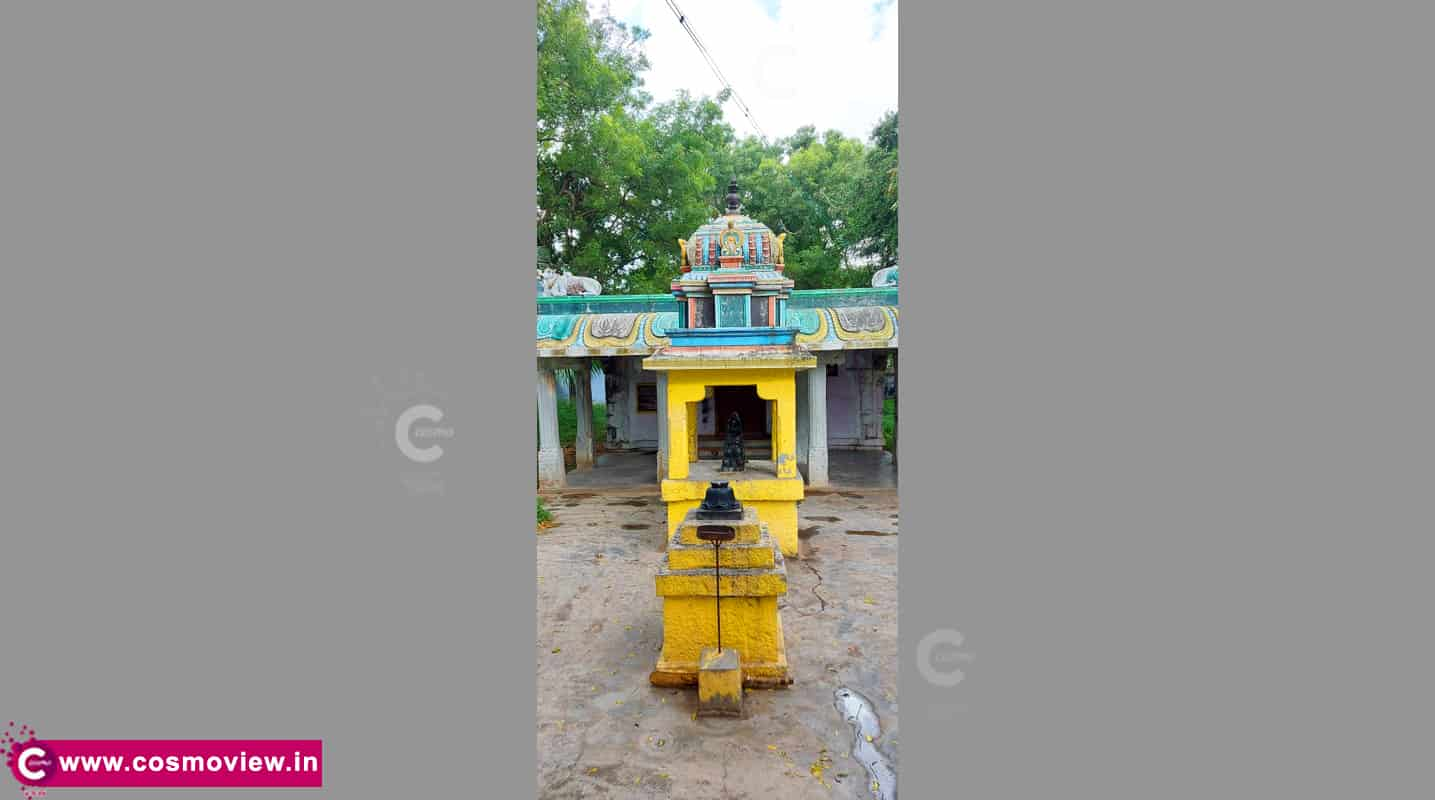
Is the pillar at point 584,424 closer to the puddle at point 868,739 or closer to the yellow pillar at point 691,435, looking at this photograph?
the yellow pillar at point 691,435

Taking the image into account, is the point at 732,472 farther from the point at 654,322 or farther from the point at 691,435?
the point at 654,322

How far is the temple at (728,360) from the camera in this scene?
7797mm

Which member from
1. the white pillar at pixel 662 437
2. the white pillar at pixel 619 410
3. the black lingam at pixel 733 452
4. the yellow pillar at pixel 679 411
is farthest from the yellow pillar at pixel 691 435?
the white pillar at pixel 619 410

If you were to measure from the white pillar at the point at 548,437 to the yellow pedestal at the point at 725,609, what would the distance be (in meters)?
8.51

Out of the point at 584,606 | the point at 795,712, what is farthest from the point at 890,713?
the point at 584,606

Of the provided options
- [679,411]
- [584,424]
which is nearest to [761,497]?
[679,411]

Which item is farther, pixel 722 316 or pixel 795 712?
pixel 722 316

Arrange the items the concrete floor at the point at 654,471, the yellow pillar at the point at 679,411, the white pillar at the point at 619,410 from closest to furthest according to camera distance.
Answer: the yellow pillar at the point at 679,411, the concrete floor at the point at 654,471, the white pillar at the point at 619,410

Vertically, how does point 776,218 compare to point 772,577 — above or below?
above

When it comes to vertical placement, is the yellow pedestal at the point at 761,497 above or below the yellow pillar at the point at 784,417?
below

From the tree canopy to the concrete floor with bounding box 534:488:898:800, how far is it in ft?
37.3

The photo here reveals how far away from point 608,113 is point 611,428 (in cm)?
935

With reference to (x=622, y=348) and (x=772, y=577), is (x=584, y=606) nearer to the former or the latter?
(x=772, y=577)

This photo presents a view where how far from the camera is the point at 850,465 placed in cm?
1455
